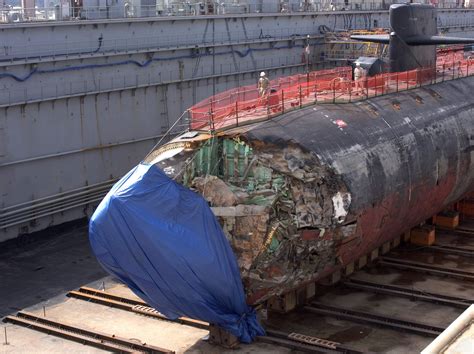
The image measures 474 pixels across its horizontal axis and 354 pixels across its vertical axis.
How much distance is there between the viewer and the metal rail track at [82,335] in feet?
47.1

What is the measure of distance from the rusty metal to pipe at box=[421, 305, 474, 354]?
24.5 ft

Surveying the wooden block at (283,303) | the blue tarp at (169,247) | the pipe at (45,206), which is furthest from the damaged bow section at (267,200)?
the pipe at (45,206)

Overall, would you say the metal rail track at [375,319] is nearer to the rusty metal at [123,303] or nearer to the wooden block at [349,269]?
the wooden block at [349,269]

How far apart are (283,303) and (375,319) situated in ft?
6.20

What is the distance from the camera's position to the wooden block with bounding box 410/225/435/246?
780 inches

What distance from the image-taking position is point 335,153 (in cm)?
1475

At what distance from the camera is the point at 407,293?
16.5m

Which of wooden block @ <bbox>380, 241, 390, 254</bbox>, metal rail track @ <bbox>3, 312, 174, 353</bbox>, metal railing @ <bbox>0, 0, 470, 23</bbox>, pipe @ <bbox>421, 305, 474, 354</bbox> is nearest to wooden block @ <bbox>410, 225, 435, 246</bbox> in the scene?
wooden block @ <bbox>380, 241, 390, 254</bbox>

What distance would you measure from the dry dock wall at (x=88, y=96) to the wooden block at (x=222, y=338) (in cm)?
962

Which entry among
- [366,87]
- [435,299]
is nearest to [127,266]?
[435,299]

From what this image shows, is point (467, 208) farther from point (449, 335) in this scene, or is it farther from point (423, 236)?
point (449, 335)

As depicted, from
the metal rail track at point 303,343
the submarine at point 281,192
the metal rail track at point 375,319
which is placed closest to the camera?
the submarine at point 281,192

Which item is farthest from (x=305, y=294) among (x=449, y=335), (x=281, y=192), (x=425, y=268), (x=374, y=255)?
(x=449, y=335)

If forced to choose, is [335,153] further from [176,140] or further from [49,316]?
[49,316]
